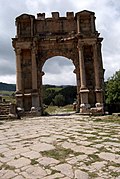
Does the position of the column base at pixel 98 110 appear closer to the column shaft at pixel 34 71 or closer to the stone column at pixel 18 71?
the column shaft at pixel 34 71

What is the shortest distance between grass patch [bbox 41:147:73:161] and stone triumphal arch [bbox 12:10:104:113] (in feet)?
41.5

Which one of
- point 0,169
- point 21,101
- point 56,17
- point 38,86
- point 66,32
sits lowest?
point 0,169

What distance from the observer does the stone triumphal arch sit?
17.7m

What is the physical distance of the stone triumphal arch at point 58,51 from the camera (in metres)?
17.7

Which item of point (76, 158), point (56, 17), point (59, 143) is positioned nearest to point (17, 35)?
point (56, 17)

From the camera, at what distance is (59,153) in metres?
4.45

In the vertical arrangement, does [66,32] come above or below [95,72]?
above

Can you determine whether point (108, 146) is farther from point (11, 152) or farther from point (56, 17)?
point (56, 17)

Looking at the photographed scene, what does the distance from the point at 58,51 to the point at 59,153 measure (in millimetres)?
15139

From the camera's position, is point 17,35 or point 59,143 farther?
point 17,35

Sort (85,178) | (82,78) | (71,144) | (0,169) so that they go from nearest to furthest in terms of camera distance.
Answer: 1. (85,178)
2. (0,169)
3. (71,144)
4. (82,78)

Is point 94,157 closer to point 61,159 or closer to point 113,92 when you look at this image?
point 61,159

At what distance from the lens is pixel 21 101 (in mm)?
17750

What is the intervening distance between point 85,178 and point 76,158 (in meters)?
0.97
